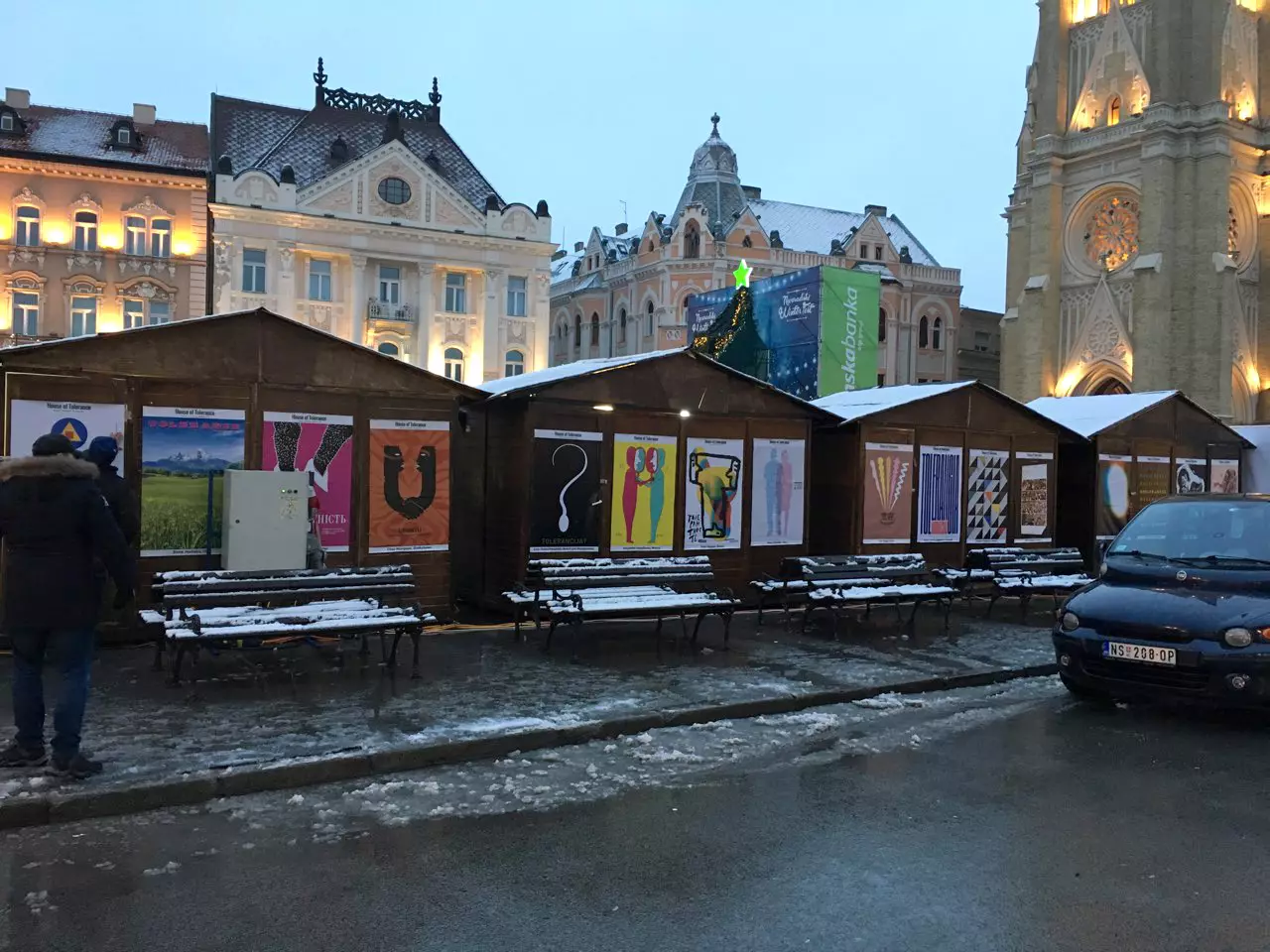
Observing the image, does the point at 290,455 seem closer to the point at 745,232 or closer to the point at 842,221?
the point at 745,232

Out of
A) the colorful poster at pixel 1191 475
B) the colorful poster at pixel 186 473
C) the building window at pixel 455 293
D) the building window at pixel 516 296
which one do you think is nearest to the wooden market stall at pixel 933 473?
the colorful poster at pixel 1191 475

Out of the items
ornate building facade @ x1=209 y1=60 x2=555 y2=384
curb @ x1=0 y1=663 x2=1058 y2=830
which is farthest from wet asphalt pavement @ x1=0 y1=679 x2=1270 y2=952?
ornate building facade @ x1=209 y1=60 x2=555 y2=384

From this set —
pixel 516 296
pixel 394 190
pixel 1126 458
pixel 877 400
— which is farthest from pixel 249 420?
pixel 516 296

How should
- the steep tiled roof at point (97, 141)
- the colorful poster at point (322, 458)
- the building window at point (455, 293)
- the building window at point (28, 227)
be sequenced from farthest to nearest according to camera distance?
the building window at point (455, 293) → the steep tiled roof at point (97, 141) → the building window at point (28, 227) → the colorful poster at point (322, 458)

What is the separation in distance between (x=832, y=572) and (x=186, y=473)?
7438 millimetres

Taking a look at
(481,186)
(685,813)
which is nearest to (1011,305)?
(481,186)

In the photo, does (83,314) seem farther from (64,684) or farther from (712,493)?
(64,684)

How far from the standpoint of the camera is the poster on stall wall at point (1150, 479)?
18203mm

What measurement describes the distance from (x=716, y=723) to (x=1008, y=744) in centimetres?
214

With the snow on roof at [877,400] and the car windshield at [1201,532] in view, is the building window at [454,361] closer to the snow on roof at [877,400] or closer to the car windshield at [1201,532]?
the snow on roof at [877,400]

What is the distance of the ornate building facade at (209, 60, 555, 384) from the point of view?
133 feet

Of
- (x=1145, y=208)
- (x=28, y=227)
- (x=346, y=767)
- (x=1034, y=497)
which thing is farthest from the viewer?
(x=1145, y=208)

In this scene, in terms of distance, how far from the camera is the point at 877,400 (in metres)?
15.7

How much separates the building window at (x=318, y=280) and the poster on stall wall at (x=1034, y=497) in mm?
32236
